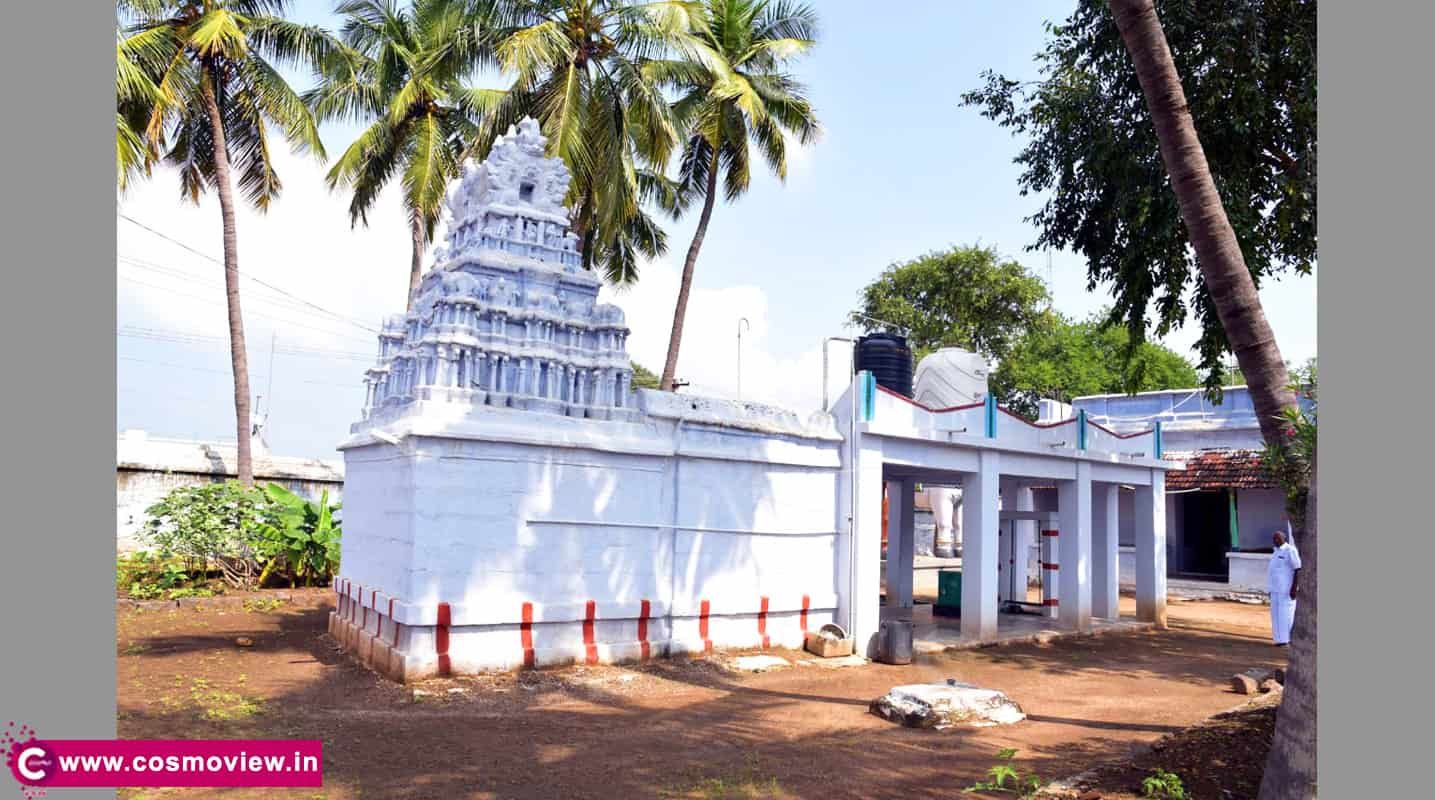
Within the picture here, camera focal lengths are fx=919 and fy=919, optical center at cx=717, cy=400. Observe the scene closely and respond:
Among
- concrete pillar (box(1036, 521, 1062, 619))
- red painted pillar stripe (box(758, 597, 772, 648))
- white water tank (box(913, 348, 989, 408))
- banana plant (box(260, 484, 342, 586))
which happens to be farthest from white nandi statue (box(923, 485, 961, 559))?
red painted pillar stripe (box(758, 597, 772, 648))

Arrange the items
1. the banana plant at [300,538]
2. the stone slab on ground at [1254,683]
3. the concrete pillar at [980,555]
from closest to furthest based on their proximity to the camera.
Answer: the stone slab on ground at [1254,683]
the concrete pillar at [980,555]
the banana plant at [300,538]

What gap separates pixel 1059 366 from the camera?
3606 centimetres

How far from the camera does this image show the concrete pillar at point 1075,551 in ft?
50.9

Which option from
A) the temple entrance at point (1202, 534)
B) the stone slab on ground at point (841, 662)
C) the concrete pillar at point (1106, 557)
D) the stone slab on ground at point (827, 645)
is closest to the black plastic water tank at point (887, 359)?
the concrete pillar at point (1106, 557)

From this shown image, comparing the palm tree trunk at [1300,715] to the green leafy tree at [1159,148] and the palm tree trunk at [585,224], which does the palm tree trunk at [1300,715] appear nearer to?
the green leafy tree at [1159,148]

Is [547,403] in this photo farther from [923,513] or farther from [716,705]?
[923,513]

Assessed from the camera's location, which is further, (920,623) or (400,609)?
(920,623)

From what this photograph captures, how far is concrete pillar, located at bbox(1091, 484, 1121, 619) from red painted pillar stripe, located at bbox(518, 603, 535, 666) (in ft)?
37.2

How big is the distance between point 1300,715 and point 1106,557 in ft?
41.5

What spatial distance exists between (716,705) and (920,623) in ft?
24.7

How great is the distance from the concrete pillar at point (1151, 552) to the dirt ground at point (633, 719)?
160 inches

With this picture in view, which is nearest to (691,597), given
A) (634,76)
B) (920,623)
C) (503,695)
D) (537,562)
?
(537,562)

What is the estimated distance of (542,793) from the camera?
248 inches

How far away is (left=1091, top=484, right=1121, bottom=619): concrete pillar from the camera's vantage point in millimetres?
16859
